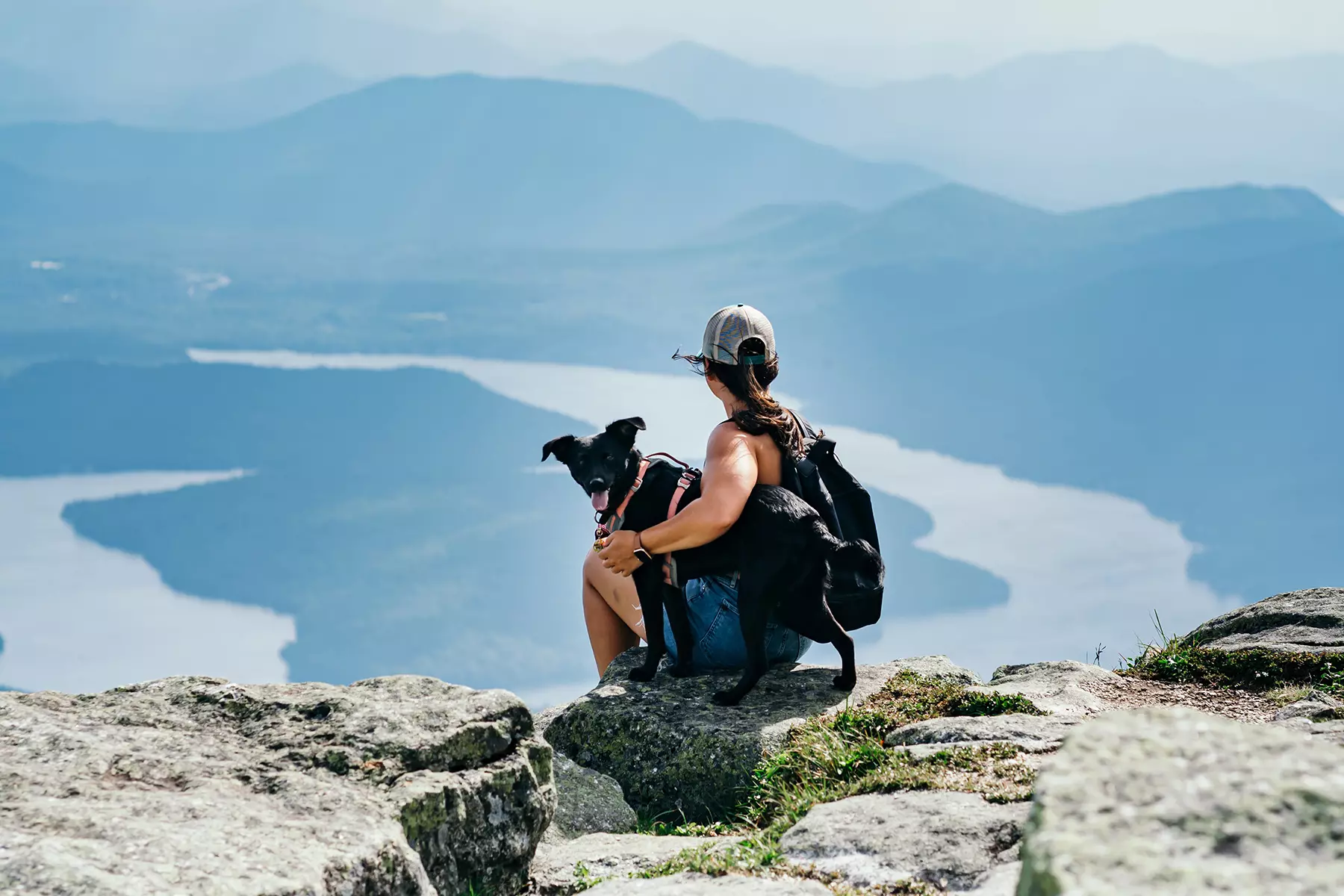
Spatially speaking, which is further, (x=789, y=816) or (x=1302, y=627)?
(x=1302, y=627)

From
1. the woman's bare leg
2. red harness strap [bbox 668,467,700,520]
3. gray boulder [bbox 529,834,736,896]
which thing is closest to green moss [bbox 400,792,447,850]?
gray boulder [bbox 529,834,736,896]

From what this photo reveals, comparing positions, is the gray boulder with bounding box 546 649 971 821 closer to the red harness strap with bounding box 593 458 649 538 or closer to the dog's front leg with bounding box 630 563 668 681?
the dog's front leg with bounding box 630 563 668 681

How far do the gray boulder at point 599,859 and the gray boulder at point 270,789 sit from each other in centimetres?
12

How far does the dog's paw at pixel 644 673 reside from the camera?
6137mm

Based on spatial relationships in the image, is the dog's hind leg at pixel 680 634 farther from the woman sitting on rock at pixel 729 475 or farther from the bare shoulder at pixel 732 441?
the bare shoulder at pixel 732 441

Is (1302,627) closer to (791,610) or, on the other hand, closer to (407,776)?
(791,610)

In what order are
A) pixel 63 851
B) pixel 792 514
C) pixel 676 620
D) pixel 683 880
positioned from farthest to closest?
pixel 676 620 → pixel 792 514 → pixel 683 880 → pixel 63 851

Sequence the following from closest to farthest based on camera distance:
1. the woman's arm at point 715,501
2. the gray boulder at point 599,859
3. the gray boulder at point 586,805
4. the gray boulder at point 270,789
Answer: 1. the gray boulder at point 270,789
2. the gray boulder at point 599,859
3. the gray boulder at point 586,805
4. the woman's arm at point 715,501

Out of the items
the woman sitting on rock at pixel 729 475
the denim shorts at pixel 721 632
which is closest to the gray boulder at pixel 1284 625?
the denim shorts at pixel 721 632

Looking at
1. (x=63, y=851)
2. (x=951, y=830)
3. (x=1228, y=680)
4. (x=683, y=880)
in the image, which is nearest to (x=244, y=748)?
(x=63, y=851)

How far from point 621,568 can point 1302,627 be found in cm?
448

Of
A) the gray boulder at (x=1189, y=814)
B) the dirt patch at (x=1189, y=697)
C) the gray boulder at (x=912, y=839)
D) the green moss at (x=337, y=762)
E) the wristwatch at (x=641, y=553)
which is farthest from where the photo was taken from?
the dirt patch at (x=1189, y=697)

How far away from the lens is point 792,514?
18.1 ft

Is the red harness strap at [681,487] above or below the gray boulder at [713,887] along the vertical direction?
above
